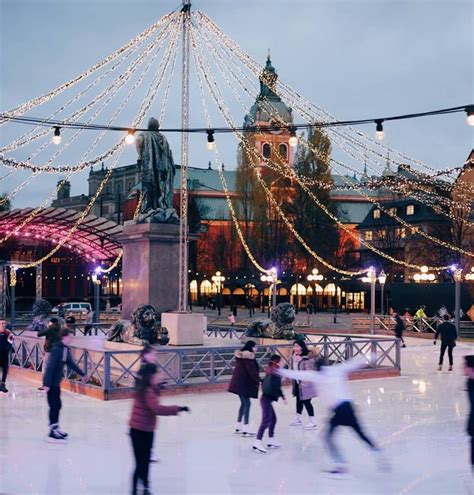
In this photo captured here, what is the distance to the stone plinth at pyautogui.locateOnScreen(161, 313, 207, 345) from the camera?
20125 mm

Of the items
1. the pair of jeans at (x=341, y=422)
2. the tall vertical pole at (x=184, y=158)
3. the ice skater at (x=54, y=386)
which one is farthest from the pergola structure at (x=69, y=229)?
the pair of jeans at (x=341, y=422)

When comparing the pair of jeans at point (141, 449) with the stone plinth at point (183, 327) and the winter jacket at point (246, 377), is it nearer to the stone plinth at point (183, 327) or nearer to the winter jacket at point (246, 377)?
the winter jacket at point (246, 377)

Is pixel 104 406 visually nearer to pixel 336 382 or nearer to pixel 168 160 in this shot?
pixel 336 382

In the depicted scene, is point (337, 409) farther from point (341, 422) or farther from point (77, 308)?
point (77, 308)

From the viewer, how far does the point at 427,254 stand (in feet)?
194

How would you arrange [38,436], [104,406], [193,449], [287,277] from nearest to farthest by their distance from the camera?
[193,449], [38,436], [104,406], [287,277]

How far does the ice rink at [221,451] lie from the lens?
32.2 feet

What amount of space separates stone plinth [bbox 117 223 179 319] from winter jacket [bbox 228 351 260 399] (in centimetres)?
839

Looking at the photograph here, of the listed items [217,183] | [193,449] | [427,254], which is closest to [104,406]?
[193,449]

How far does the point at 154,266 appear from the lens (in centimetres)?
2109

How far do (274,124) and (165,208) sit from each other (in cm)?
385

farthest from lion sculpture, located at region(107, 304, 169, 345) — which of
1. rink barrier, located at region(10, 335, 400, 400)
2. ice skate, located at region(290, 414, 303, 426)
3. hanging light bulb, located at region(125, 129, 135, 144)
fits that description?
ice skate, located at region(290, 414, 303, 426)

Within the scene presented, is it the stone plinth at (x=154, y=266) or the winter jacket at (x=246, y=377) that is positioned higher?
the stone plinth at (x=154, y=266)

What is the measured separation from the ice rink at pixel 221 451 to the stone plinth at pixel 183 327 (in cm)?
255
